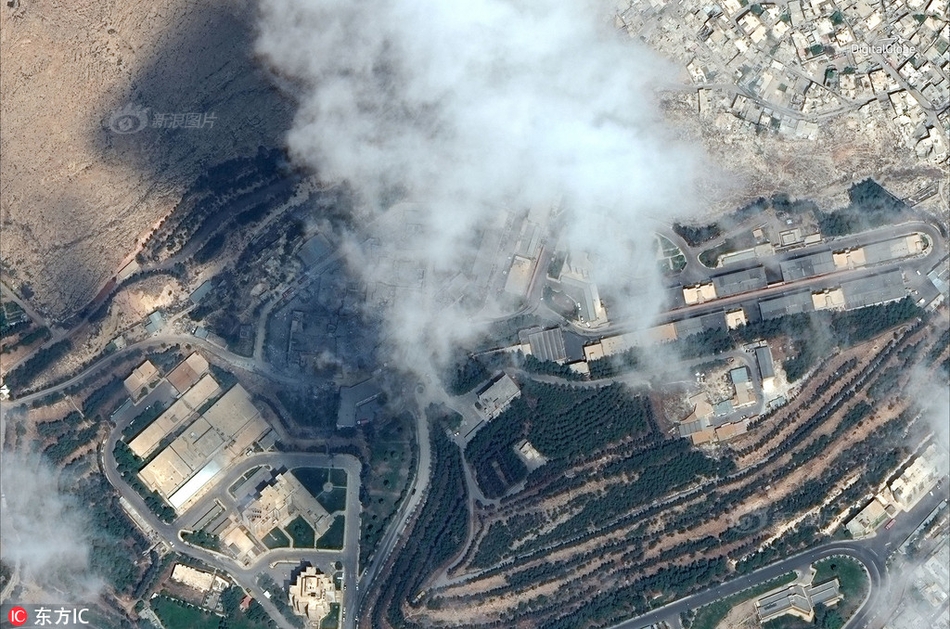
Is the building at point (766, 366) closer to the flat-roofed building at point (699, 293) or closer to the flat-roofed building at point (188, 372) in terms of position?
the flat-roofed building at point (699, 293)

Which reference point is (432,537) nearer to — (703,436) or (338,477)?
(338,477)

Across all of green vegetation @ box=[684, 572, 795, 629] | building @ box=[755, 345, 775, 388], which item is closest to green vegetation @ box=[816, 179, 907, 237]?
building @ box=[755, 345, 775, 388]

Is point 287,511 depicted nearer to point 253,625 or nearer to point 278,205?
point 253,625

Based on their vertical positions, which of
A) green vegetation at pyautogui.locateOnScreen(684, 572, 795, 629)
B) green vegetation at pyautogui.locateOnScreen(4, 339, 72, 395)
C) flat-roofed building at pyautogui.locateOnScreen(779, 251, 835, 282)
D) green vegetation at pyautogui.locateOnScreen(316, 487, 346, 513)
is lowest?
green vegetation at pyautogui.locateOnScreen(684, 572, 795, 629)

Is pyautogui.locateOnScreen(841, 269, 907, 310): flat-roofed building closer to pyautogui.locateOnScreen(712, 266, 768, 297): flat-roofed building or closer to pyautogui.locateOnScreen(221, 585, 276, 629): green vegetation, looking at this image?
pyautogui.locateOnScreen(712, 266, 768, 297): flat-roofed building

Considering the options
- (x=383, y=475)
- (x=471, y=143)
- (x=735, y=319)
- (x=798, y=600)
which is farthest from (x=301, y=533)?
(x=798, y=600)

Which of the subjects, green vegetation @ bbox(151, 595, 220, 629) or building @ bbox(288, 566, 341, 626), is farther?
green vegetation @ bbox(151, 595, 220, 629)

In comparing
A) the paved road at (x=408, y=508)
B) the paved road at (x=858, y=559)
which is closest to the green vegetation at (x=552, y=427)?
the paved road at (x=408, y=508)
